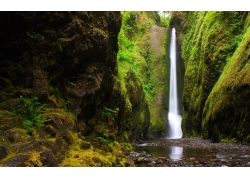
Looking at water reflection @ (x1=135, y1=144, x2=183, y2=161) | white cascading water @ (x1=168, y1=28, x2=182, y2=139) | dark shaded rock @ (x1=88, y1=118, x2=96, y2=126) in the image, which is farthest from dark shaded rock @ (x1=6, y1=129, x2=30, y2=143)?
white cascading water @ (x1=168, y1=28, x2=182, y2=139)

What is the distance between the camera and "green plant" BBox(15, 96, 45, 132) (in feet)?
16.0

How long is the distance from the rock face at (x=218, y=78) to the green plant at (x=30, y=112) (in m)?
7.70

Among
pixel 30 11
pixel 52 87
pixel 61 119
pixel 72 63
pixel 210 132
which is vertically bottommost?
pixel 210 132

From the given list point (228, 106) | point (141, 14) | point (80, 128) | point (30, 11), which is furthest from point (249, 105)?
point (141, 14)

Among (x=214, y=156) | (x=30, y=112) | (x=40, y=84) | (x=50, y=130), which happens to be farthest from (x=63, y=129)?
(x=214, y=156)

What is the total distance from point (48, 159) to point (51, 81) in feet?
7.98

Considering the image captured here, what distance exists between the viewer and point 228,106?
12.1m

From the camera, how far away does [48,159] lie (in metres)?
4.20

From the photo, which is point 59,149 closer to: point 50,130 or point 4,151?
point 50,130

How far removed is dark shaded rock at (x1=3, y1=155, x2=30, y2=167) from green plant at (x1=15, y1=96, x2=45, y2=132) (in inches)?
34.9

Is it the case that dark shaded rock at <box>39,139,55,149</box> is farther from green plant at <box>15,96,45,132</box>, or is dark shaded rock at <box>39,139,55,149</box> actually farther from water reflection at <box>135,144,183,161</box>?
water reflection at <box>135,144,183,161</box>

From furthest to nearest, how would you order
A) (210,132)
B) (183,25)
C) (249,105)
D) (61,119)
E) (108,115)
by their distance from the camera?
(183,25)
(210,132)
(249,105)
(108,115)
(61,119)
